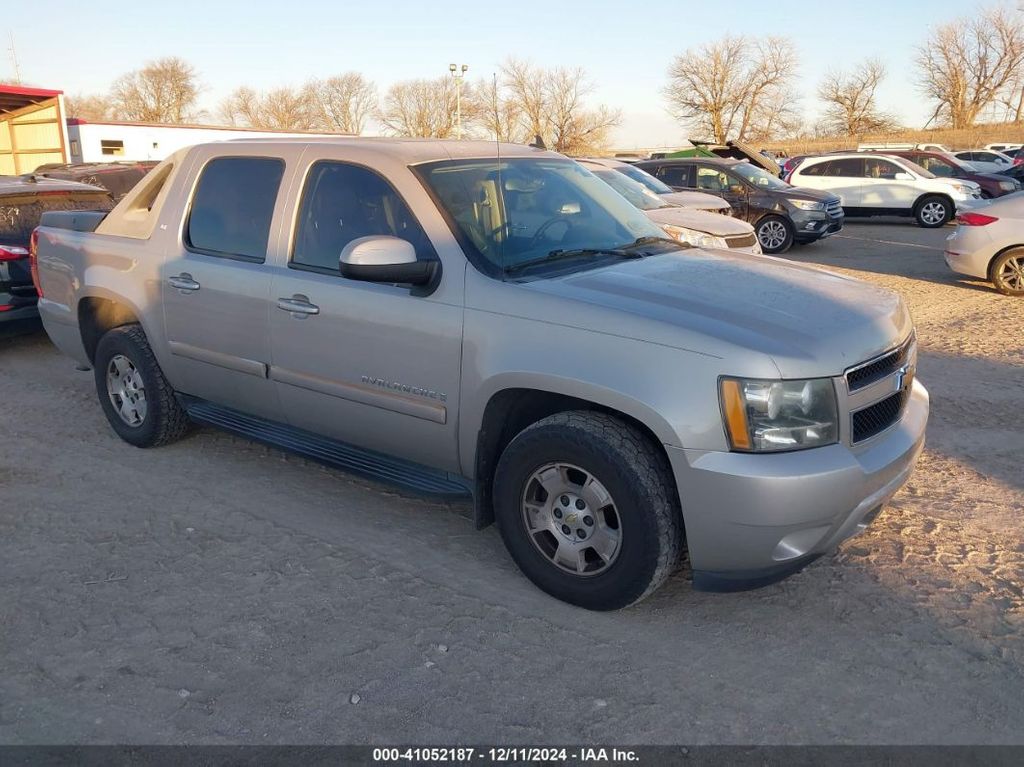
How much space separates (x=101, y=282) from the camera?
17.1 ft

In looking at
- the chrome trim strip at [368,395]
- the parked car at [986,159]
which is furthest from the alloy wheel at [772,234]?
the parked car at [986,159]

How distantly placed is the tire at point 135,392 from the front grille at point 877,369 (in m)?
3.84

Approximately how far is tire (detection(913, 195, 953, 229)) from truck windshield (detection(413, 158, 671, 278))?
1727 cm

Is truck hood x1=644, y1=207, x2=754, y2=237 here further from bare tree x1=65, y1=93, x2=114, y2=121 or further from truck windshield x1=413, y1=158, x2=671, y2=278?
bare tree x1=65, y1=93, x2=114, y2=121

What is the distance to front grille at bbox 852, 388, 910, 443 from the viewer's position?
3264 millimetres

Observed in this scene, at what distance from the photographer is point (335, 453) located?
4324 mm

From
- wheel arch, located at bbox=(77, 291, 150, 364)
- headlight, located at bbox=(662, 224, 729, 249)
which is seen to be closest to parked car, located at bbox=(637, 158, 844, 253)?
headlight, located at bbox=(662, 224, 729, 249)

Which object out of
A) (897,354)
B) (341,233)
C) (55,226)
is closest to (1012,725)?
(897,354)

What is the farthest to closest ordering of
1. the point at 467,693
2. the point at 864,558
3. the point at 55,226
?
the point at 55,226, the point at 864,558, the point at 467,693

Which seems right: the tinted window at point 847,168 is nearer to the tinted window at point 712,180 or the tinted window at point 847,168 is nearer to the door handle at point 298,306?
the tinted window at point 712,180

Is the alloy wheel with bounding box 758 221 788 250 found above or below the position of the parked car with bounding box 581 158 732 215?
below

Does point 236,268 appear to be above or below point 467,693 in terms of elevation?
above

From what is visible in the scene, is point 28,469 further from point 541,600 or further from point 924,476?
point 924,476

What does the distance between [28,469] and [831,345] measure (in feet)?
14.9
